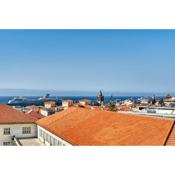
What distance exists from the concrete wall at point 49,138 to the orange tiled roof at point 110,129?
42 centimetres

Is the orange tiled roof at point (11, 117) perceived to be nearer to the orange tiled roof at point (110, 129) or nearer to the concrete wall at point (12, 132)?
the concrete wall at point (12, 132)

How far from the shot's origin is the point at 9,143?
37.7 metres

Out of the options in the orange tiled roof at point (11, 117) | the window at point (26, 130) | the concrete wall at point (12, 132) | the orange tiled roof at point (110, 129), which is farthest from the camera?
the window at point (26, 130)

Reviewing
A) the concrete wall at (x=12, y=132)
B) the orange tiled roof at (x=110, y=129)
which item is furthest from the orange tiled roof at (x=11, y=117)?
the orange tiled roof at (x=110, y=129)

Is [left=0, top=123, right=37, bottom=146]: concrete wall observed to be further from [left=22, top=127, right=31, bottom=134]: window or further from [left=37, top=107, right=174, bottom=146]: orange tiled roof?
[left=37, top=107, right=174, bottom=146]: orange tiled roof

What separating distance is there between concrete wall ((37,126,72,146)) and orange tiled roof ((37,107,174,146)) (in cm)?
42

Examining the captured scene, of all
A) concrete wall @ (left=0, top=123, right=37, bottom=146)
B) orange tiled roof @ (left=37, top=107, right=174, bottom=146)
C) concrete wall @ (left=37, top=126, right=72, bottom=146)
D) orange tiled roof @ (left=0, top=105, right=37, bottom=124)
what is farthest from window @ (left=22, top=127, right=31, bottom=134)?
orange tiled roof @ (left=37, top=107, right=174, bottom=146)

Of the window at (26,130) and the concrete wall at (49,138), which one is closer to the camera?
the concrete wall at (49,138)

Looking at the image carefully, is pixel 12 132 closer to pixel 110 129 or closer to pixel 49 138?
pixel 49 138

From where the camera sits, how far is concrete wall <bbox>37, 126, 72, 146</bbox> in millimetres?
27170

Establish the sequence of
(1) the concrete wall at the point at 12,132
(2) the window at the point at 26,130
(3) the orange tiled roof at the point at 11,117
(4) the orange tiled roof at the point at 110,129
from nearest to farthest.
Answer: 1. (4) the orange tiled roof at the point at 110,129
2. (1) the concrete wall at the point at 12,132
3. (3) the orange tiled roof at the point at 11,117
4. (2) the window at the point at 26,130

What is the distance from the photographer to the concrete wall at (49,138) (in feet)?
89.1
